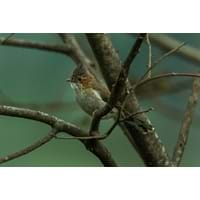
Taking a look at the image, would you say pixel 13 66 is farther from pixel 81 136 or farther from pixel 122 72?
pixel 122 72

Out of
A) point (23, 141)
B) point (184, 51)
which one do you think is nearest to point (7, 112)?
point (23, 141)

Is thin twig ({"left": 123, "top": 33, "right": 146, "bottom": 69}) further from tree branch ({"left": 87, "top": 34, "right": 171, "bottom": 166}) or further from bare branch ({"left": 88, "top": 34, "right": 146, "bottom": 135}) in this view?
tree branch ({"left": 87, "top": 34, "right": 171, "bottom": 166})

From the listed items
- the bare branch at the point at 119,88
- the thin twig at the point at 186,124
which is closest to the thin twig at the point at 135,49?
the bare branch at the point at 119,88

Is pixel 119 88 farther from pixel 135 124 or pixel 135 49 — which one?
pixel 135 124

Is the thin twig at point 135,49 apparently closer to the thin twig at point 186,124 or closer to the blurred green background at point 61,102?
the blurred green background at point 61,102

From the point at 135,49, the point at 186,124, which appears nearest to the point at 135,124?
the point at 186,124

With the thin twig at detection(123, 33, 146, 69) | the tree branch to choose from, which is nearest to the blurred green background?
the tree branch
